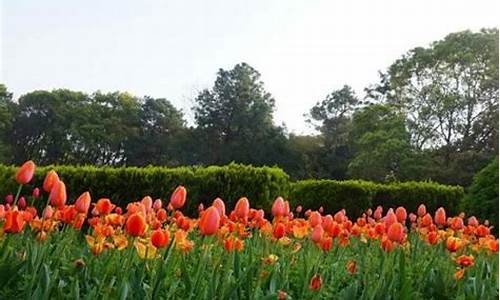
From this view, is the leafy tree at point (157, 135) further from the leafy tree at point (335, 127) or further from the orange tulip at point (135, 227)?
the orange tulip at point (135, 227)

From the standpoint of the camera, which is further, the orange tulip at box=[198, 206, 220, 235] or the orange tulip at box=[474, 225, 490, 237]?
the orange tulip at box=[474, 225, 490, 237]

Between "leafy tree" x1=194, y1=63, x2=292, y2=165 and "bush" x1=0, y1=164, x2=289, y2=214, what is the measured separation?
14.2m

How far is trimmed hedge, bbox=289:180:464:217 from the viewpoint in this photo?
24.8 ft

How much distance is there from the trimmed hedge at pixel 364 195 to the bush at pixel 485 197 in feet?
7.42

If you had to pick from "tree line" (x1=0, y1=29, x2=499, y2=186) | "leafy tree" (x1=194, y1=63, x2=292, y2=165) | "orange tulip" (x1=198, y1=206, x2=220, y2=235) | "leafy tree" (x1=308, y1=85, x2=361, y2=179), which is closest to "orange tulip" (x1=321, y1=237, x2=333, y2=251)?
"orange tulip" (x1=198, y1=206, x2=220, y2=235)

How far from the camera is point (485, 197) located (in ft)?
16.6

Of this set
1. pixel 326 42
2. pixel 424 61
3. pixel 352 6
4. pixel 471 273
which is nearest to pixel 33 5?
pixel 352 6

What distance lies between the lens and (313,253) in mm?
2166

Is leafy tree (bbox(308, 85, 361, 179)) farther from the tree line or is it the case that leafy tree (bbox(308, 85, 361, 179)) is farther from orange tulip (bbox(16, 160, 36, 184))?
orange tulip (bbox(16, 160, 36, 184))

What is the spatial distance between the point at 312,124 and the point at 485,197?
1679cm

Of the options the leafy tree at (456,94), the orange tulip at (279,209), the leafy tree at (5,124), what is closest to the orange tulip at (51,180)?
the orange tulip at (279,209)

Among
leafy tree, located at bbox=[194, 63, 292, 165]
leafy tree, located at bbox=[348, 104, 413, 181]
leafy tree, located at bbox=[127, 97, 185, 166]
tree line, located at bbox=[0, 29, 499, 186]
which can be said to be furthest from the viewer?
leafy tree, located at bbox=[194, 63, 292, 165]

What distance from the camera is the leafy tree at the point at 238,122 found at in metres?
20.4

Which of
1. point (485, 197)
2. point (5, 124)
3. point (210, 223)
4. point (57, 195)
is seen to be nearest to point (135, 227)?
point (210, 223)
